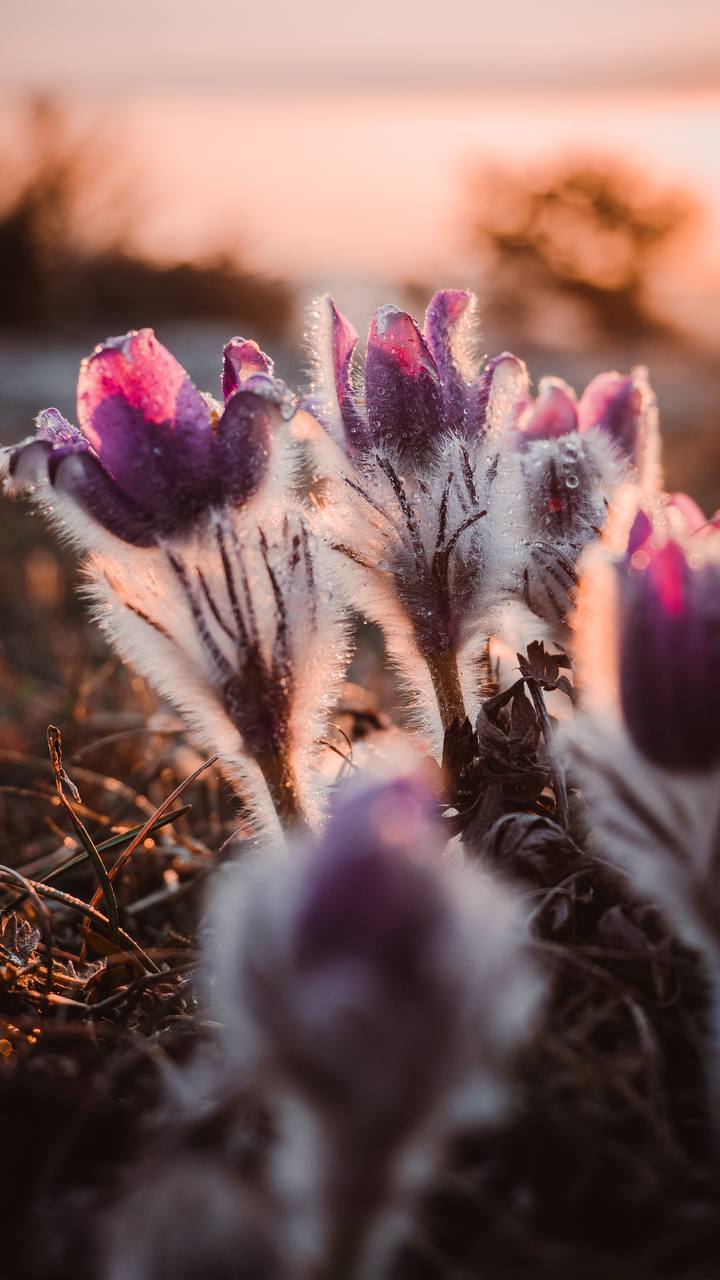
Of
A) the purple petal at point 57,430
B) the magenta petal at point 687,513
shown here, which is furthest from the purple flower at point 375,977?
the magenta petal at point 687,513

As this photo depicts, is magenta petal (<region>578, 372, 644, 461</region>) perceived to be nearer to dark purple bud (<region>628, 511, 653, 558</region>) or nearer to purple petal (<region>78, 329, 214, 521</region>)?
dark purple bud (<region>628, 511, 653, 558</region>)

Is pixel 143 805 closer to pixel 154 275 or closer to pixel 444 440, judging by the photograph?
pixel 444 440

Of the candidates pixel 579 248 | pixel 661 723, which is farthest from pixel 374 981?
pixel 579 248

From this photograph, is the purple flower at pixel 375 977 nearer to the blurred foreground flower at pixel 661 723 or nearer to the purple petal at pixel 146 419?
the blurred foreground flower at pixel 661 723

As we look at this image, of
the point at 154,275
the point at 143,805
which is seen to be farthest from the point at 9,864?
the point at 154,275

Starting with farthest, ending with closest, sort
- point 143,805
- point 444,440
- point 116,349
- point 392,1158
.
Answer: point 143,805, point 444,440, point 116,349, point 392,1158

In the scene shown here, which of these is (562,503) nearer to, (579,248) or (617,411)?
(617,411)

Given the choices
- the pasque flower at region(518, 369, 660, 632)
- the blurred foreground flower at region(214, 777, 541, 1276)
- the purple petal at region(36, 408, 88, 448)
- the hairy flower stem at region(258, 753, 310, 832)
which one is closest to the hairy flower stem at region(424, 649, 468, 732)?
the pasque flower at region(518, 369, 660, 632)

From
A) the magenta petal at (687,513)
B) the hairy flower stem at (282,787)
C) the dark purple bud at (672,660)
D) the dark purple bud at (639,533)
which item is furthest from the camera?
the magenta petal at (687,513)
